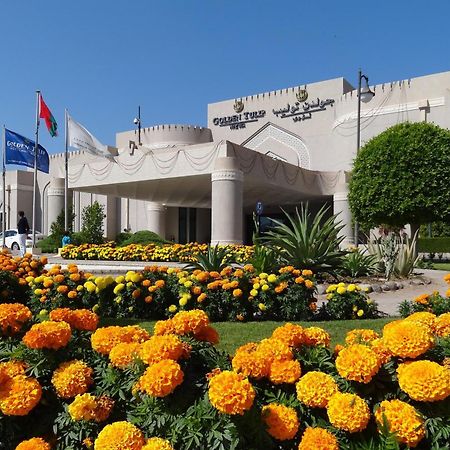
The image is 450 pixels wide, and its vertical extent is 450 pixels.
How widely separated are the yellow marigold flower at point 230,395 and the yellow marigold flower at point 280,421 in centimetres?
18

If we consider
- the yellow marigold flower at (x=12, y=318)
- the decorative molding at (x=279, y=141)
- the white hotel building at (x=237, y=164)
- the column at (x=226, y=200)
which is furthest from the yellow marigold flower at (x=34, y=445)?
the decorative molding at (x=279, y=141)

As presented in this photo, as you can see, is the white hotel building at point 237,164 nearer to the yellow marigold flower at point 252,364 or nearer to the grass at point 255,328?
the grass at point 255,328

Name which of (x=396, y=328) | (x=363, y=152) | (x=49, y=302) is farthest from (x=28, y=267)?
(x=363, y=152)

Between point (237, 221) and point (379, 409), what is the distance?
18058 mm

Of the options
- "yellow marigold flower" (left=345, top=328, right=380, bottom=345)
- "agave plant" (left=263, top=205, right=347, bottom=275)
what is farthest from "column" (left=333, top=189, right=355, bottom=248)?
"yellow marigold flower" (left=345, top=328, right=380, bottom=345)

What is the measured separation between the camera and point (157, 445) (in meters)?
1.68

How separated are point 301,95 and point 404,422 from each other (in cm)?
3185

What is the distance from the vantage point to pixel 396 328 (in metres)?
2.03

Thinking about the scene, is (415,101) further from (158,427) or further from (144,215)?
(158,427)

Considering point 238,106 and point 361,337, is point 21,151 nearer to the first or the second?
point 238,106

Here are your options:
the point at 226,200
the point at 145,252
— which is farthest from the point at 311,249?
the point at 226,200

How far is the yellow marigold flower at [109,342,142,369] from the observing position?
2006mm

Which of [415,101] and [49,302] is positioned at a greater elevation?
[415,101]

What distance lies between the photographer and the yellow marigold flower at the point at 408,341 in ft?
6.27
